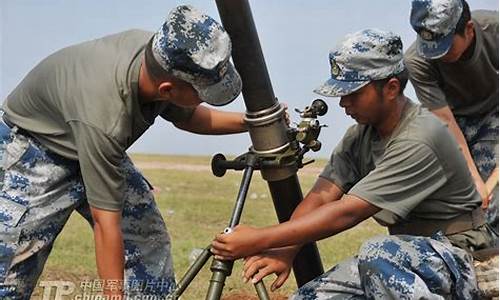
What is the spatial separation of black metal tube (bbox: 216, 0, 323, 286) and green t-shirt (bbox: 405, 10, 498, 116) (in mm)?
1235

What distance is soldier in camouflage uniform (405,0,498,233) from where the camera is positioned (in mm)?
4633

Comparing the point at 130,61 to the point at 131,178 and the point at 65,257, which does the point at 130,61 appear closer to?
the point at 131,178

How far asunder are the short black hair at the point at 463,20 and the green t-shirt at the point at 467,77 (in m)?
0.20

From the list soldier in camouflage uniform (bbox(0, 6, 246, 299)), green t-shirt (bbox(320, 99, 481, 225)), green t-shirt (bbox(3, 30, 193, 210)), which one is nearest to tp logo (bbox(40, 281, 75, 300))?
soldier in camouflage uniform (bbox(0, 6, 246, 299))

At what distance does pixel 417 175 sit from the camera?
3840 millimetres

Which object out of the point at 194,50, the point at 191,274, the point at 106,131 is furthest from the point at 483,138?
the point at 106,131

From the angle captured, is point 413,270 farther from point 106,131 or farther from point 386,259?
point 106,131

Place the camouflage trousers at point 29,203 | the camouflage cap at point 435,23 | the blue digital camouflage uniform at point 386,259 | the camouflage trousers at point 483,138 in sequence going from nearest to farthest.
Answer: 1. the blue digital camouflage uniform at point 386,259
2. the camouflage trousers at point 29,203
3. the camouflage cap at point 435,23
4. the camouflage trousers at point 483,138

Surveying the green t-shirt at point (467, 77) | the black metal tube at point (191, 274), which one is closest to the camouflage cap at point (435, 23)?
the green t-shirt at point (467, 77)

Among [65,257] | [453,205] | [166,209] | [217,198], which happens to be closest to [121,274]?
[453,205]

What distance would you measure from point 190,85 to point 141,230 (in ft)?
3.78

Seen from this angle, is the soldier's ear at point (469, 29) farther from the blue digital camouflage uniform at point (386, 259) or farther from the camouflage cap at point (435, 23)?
the blue digital camouflage uniform at point (386, 259)

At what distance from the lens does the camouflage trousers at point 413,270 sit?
12.1 feet

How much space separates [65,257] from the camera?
306 inches
